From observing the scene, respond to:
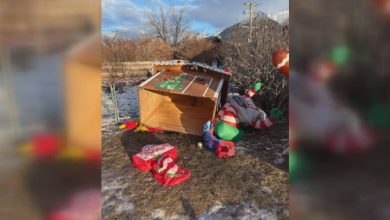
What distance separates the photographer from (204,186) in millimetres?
3529

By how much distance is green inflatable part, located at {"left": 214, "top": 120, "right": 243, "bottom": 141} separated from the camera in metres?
4.80

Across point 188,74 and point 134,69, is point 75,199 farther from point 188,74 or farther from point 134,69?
point 134,69

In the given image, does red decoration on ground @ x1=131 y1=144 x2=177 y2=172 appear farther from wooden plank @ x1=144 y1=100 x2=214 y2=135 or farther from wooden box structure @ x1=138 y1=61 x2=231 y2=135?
wooden plank @ x1=144 y1=100 x2=214 y2=135

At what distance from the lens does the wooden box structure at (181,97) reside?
199 inches

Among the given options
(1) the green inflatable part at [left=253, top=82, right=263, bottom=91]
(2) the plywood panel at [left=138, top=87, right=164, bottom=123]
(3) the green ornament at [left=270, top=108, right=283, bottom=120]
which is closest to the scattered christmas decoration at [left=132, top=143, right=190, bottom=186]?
(2) the plywood panel at [left=138, top=87, right=164, bottom=123]

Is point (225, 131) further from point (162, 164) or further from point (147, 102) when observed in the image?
point (147, 102)

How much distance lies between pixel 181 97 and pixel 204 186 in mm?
3336

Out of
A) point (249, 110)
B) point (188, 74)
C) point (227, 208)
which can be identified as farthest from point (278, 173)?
point (188, 74)

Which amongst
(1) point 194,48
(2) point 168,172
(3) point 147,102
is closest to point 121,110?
(3) point 147,102

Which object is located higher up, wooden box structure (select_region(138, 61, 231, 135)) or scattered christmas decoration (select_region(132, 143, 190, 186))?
wooden box structure (select_region(138, 61, 231, 135))

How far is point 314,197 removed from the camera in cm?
71

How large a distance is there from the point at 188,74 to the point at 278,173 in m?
3.03

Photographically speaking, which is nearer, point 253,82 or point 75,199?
point 75,199

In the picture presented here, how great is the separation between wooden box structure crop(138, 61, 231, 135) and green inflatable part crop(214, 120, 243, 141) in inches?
13.1
